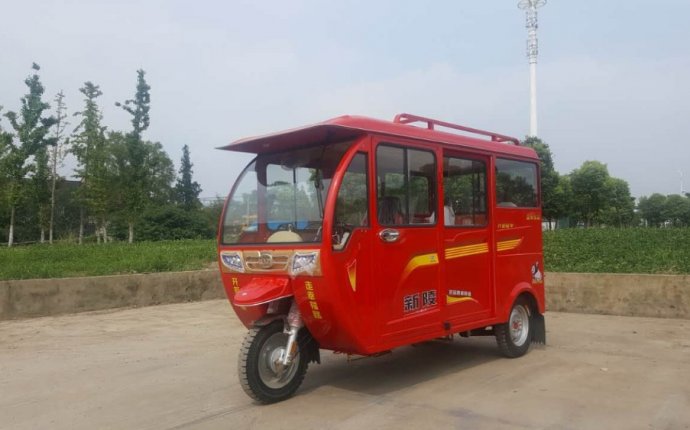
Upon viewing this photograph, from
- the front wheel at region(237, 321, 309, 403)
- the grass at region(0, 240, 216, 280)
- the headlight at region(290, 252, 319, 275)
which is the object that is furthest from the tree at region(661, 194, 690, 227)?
the headlight at region(290, 252, 319, 275)

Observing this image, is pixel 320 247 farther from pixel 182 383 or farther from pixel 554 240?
pixel 554 240

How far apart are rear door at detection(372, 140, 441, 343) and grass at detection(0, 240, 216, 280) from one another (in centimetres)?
932

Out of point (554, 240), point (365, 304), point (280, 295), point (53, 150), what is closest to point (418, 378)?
point (365, 304)

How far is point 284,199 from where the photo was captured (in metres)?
6.15

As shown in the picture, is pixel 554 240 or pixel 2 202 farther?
pixel 2 202

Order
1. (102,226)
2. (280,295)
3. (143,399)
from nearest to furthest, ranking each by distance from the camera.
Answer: (280,295), (143,399), (102,226)

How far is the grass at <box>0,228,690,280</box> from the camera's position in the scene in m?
12.3

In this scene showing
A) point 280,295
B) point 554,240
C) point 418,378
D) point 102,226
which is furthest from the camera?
point 102,226

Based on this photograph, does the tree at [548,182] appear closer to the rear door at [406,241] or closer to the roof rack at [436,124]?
the roof rack at [436,124]

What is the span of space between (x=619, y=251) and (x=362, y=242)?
33.7ft

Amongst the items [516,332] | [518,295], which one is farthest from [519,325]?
[518,295]

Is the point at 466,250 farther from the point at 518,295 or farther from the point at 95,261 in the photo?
the point at 95,261

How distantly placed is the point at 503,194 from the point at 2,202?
27.1 metres

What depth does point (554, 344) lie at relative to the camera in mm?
8375
